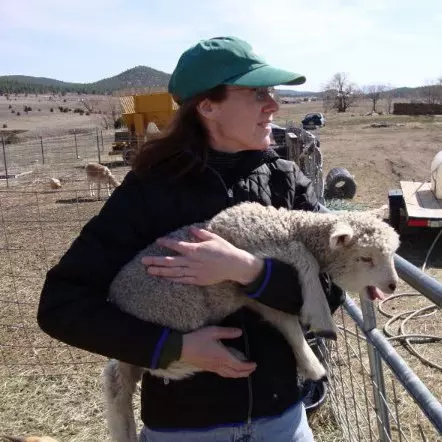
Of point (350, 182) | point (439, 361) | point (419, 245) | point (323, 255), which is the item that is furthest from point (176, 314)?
point (350, 182)

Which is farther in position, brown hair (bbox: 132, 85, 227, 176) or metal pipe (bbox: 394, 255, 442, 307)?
brown hair (bbox: 132, 85, 227, 176)

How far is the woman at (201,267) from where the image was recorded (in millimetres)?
1796

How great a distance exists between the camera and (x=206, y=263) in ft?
6.02

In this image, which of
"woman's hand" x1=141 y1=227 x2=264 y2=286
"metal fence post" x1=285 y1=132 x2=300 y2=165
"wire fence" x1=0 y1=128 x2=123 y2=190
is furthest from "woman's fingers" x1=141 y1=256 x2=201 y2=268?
"wire fence" x1=0 y1=128 x2=123 y2=190

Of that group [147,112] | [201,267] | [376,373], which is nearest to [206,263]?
[201,267]

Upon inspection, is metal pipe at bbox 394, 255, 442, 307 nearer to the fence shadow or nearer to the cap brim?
the cap brim

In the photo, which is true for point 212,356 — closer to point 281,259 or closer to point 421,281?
point 281,259

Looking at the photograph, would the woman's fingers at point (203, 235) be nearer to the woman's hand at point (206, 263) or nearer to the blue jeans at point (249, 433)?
the woman's hand at point (206, 263)

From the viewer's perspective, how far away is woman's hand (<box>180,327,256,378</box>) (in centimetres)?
178

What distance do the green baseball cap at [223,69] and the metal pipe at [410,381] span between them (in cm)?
109

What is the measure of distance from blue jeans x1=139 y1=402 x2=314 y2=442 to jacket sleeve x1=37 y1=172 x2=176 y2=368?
32 cm

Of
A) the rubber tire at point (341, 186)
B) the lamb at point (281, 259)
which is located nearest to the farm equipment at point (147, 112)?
the rubber tire at point (341, 186)

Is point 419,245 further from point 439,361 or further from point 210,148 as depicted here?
point 210,148

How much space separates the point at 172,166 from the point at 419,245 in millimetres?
7941
